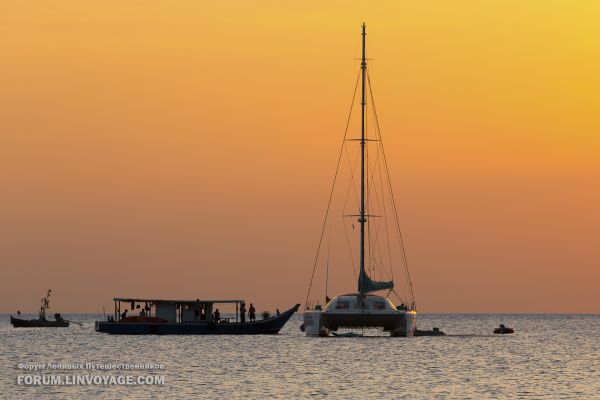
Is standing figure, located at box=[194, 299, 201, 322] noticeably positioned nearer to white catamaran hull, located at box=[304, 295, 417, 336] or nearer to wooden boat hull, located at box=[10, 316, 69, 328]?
white catamaran hull, located at box=[304, 295, 417, 336]

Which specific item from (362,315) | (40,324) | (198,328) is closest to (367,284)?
(362,315)

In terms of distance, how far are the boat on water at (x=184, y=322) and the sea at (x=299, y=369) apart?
3.37 metres

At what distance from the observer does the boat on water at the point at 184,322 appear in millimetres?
128375

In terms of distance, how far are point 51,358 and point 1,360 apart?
5701 millimetres

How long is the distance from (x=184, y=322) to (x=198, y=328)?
2.25 m

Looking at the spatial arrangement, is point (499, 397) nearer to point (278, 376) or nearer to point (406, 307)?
point (278, 376)

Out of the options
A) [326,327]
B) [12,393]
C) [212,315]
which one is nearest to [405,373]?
[12,393]

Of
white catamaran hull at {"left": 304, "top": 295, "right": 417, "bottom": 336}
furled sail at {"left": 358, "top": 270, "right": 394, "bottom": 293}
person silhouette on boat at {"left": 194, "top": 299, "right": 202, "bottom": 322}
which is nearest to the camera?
white catamaran hull at {"left": 304, "top": 295, "right": 417, "bottom": 336}

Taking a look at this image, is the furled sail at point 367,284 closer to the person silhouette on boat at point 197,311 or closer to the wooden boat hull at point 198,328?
the wooden boat hull at point 198,328

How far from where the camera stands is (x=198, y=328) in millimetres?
128125

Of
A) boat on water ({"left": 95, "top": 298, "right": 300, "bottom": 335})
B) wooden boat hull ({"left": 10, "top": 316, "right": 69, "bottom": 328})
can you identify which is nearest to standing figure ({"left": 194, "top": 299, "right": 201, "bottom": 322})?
boat on water ({"left": 95, "top": 298, "right": 300, "bottom": 335})

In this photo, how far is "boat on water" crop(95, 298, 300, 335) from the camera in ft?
421

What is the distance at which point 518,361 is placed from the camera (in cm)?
9638

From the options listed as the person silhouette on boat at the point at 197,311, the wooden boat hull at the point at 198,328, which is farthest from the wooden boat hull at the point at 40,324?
the person silhouette on boat at the point at 197,311
